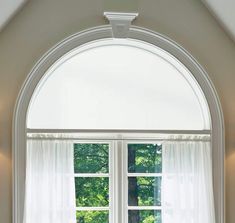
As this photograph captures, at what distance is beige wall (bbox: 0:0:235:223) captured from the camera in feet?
12.8

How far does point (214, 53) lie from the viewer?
162 inches

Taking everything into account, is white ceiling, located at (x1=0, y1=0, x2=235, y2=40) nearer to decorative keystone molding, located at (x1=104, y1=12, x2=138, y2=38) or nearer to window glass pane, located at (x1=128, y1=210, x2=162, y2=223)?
decorative keystone molding, located at (x1=104, y1=12, x2=138, y2=38)

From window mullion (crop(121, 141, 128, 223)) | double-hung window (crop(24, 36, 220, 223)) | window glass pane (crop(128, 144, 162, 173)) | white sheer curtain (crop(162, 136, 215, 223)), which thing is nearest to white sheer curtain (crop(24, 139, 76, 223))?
double-hung window (crop(24, 36, 220, 223))

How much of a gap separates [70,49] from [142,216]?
1.78m

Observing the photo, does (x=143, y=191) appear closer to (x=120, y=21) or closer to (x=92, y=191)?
(x=92, y=191)

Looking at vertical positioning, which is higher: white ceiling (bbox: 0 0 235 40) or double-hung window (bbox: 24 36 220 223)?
white ceiling (bbox: 0 0 235 40)

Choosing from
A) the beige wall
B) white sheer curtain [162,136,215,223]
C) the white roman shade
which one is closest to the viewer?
the beige wall

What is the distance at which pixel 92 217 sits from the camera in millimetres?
4246

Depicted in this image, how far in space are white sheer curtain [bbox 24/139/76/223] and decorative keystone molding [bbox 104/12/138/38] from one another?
3.80ft

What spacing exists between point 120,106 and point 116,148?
42cm

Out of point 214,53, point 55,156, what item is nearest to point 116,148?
point 55,156

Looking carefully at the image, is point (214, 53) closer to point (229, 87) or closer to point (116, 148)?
point (229, 87)

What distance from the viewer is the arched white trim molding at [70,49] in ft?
12.7

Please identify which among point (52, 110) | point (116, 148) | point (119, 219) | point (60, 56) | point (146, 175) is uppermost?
point (60, 56)
